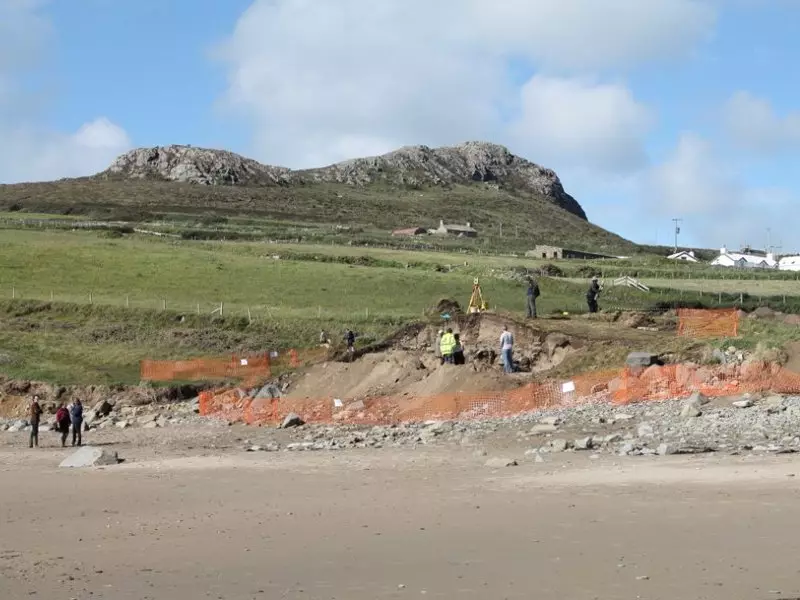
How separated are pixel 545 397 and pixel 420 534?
15411 millimetres

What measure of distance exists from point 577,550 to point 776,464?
219 inches

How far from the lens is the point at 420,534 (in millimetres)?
13195

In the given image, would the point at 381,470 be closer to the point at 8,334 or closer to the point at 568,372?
the point at 568,372

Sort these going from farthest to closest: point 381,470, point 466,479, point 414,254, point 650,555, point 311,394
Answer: point 414,254, point 311,394, point 381,470, point 466,479, point 650,555

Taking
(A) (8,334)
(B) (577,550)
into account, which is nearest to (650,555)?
(B) (577,550)

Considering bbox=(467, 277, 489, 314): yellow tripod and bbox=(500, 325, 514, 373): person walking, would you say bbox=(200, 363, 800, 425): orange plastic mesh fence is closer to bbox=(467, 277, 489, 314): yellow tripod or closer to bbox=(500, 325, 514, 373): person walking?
bbox=(500, 325, 514, 373): person walking

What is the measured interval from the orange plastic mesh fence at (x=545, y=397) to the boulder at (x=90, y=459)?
26.0 ft

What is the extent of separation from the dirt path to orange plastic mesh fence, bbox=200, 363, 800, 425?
798 centimetres

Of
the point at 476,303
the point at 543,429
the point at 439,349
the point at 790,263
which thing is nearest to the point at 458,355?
the point at 439,349

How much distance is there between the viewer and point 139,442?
28.8m

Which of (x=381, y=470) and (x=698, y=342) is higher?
(x=698, y=342)

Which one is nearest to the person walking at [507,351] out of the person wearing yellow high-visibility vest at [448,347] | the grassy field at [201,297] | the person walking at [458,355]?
the person walking at [458,355]

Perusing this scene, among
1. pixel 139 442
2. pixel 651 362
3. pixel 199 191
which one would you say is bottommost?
pixel 139 442

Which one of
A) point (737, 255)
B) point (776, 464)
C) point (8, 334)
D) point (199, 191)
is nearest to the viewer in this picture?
point (776, 464)
